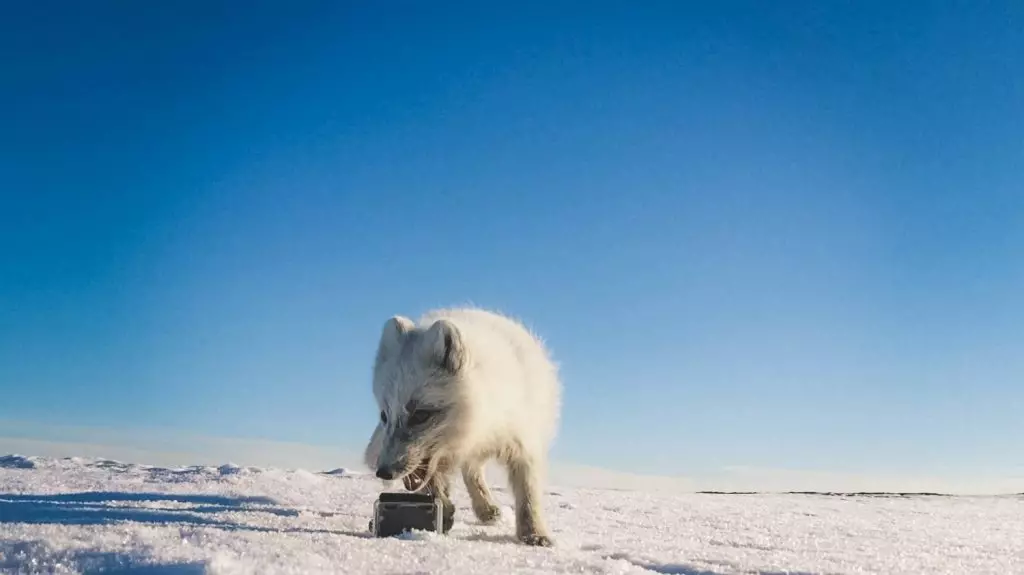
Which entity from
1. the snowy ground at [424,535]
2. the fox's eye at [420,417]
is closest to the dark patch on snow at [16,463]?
the snowy ground at [424,535]

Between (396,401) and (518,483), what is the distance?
1.01m

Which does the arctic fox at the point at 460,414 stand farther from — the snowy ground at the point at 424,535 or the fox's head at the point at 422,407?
the snowy ground at the point at 424,535

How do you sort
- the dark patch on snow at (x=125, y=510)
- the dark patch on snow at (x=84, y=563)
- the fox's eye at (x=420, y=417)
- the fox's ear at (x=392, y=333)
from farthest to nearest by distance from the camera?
the fox's ear at (x=392, y=333)
the fox's eye at (x=420, y=417)
the dark patch on snow at (x=125, y=510)
the dark patch on snow at (x=84, y=563)

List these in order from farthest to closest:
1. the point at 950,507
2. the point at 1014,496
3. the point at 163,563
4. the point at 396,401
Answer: the point at 1014,496, the point at 950,507, the point at 396,401, the point at 163,563

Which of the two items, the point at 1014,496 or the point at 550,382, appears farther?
the point at 1014,496

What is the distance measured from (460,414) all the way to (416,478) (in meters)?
0.48

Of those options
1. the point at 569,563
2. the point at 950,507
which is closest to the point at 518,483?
the point at 569,563

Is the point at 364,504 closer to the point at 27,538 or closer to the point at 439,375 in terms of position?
the point at 439,375

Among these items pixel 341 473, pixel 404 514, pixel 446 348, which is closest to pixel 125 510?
pixel 404 514

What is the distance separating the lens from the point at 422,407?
15.1ft

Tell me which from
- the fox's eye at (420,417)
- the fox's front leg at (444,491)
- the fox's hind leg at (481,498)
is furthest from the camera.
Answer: the fox's hind leg at (481,498)

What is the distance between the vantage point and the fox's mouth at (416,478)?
4723mm

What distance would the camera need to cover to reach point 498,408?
496cm

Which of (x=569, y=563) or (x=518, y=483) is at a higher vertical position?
(x=518, y=483)
